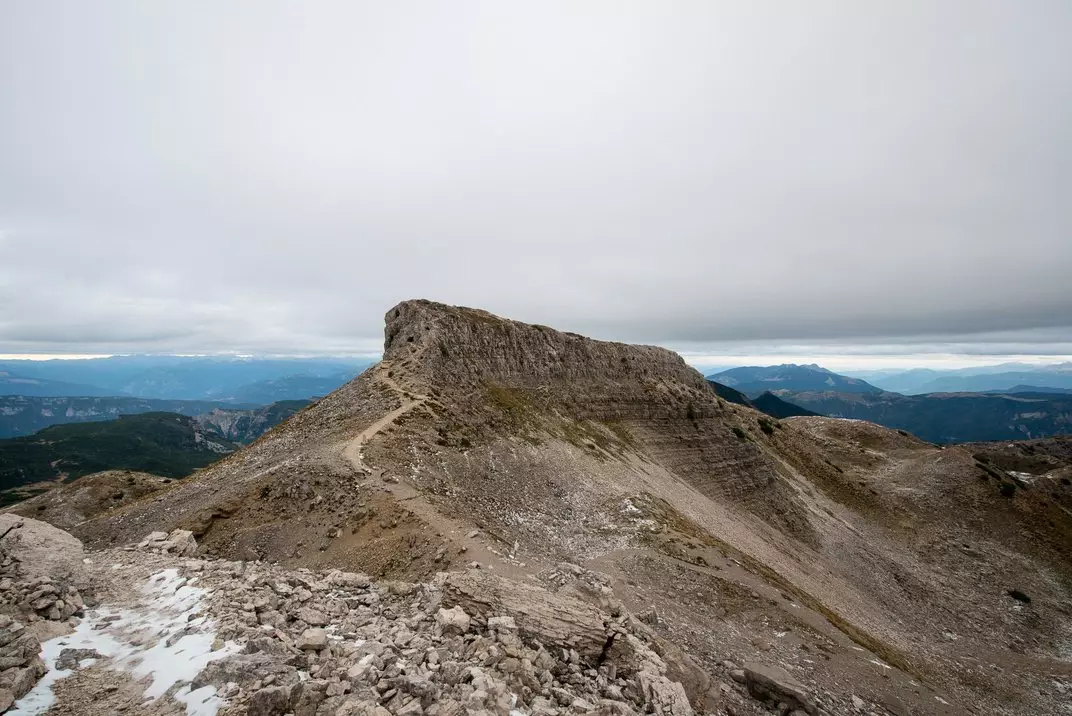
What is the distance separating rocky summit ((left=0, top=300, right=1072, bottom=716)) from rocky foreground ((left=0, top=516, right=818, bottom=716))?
0.26 ft

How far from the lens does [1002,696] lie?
3278 cm

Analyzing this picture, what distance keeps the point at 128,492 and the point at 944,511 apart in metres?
109

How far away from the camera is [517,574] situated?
19.9 m

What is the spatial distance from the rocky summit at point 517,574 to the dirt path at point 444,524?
185 mm

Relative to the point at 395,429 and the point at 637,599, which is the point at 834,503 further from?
the point at 395,429

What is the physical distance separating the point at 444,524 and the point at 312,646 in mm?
11306

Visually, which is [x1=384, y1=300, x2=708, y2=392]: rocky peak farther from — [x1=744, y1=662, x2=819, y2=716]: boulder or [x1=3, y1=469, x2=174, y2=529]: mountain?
[x1=744, y1=662, x2=819, y2=716]: boulder

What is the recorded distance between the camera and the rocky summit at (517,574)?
1127cm

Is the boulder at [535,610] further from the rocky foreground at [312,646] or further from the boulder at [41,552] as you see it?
the boulder at [41,552]


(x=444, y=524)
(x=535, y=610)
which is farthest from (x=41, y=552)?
(x=535, y=610)

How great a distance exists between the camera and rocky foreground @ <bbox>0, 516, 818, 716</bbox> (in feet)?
32.1

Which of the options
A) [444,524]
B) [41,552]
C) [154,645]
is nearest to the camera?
[154,645]

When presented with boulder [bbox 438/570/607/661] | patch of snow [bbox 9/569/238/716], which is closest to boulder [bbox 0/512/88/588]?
patch of snow [bbox 9/569/238/716]

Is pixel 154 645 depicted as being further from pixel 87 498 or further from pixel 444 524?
pixel 87 498
